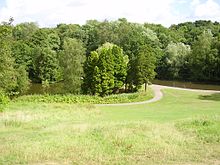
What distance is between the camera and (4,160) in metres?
12.4

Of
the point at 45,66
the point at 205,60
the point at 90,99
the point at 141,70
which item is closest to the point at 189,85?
the point at 205,60

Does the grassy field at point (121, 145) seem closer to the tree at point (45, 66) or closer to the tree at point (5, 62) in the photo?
the tree at point (5, 62)

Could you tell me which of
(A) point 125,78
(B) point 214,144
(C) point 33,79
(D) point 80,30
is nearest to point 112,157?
(B) point 214,144

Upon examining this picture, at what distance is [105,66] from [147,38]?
33.0 meters

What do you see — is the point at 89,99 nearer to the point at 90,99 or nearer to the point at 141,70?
the point at 90,99

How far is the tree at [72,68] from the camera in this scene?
185 feet

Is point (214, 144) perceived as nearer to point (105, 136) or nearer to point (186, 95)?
point (105, 136)

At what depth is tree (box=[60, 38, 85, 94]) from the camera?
5638 centimetres

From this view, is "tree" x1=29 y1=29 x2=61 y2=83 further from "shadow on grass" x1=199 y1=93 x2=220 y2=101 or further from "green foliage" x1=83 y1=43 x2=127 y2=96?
"shadow on grass" x1=199 y1=93 x2=220 y2=101

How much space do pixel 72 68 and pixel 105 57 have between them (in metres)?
5.83

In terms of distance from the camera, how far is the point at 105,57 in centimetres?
5462

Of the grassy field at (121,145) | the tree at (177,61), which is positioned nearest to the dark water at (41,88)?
the tree at (177,61)

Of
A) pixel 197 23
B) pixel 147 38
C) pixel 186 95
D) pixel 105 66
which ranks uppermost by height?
pixel 197 23

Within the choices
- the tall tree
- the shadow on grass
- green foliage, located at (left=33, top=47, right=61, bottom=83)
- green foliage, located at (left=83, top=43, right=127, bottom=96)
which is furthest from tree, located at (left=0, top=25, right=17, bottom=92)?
green foliage, located at (left=33, top=47, right=61, bottom=83)
